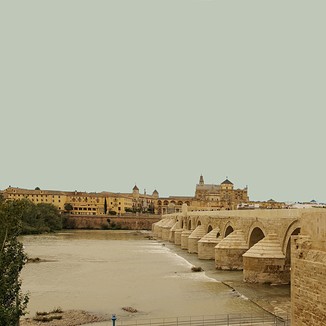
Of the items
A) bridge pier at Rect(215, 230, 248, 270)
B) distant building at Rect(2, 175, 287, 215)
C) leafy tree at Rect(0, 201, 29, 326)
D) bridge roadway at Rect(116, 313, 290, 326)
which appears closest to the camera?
leafy tree at Rect(0, 201, 29, 326)

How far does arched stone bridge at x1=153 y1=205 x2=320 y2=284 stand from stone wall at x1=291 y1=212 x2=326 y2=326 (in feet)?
3.01

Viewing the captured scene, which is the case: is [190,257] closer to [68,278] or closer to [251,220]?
[251,220]

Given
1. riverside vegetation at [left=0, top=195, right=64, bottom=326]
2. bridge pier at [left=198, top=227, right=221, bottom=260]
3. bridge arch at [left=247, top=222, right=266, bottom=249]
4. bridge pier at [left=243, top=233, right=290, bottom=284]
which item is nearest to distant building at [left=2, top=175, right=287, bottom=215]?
bridge pier at [left=198, top=227, right=221, bottom=260]

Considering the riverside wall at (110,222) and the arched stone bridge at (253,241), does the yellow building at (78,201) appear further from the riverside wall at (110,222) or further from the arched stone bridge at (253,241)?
the arched stone bridge at (253,241)

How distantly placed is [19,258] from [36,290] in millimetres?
9932

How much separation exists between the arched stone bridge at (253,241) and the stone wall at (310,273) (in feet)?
3.01

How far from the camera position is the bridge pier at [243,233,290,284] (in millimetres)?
21750

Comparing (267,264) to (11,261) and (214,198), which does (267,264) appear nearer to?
(11,261)

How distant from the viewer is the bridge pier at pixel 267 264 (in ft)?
71.4

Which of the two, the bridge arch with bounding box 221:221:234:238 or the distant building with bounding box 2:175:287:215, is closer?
the bridge arch with bounding box 221:221:234:238

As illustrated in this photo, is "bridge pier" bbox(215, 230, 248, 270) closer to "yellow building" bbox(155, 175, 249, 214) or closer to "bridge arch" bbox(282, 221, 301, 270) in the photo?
"bridge arch" bbox(282, 221, 301, 270)

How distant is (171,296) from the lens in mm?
20125

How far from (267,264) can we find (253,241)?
5.77m

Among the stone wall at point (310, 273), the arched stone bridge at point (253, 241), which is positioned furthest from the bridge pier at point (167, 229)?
the stone wall at point (310, 273)
